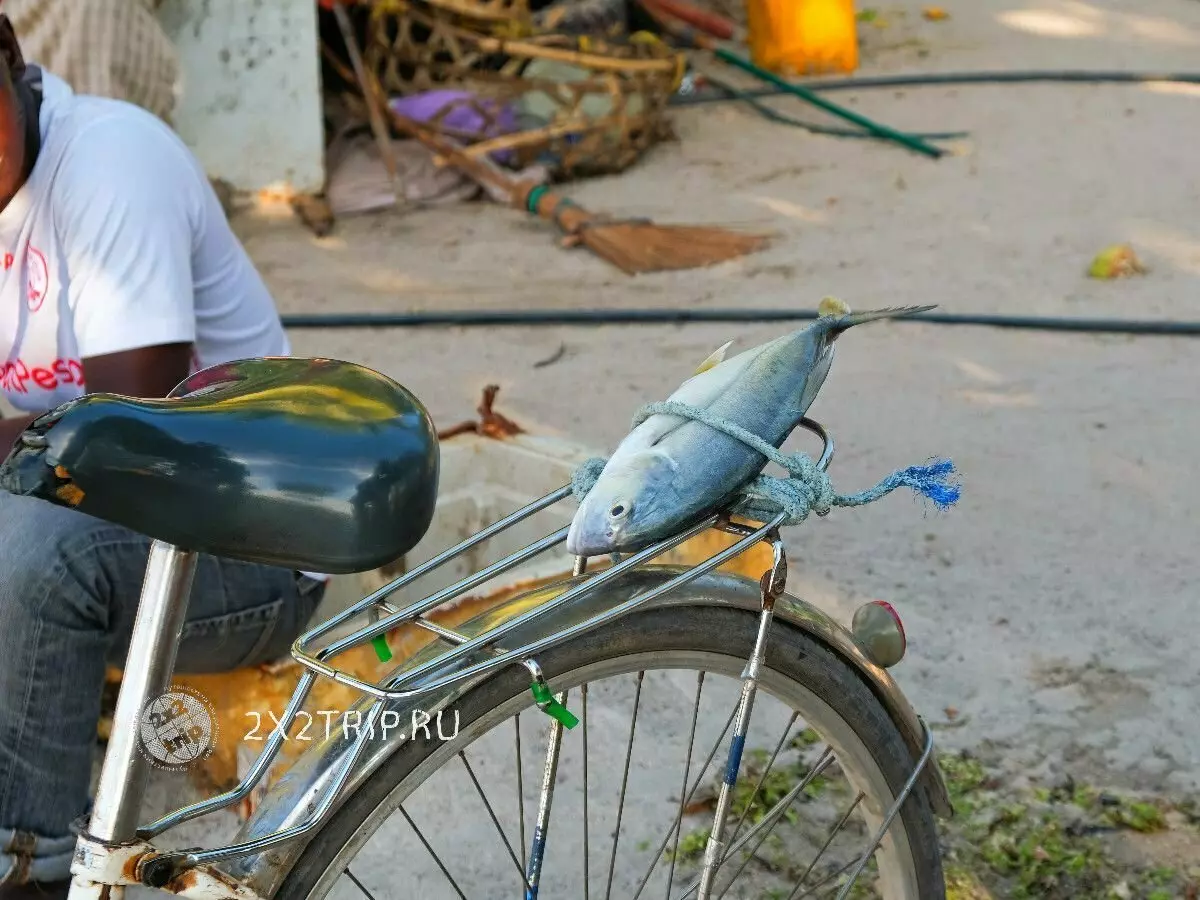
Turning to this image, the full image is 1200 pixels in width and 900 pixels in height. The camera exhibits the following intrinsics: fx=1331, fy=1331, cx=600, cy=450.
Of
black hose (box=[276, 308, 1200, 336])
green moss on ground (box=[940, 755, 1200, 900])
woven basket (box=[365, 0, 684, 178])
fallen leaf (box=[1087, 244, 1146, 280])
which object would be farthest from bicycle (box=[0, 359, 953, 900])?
woven basket (box=[365, 0, 684, 178])

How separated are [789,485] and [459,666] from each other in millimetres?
298

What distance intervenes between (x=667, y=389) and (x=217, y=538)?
253 cm

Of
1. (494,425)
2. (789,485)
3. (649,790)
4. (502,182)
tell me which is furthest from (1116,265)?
(789,485)

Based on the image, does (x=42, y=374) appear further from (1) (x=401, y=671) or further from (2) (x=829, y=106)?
(2) (x=829, y=106)

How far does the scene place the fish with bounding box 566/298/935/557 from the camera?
991 millimetres

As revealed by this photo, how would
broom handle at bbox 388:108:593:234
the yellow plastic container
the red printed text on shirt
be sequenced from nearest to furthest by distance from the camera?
the red printed text on shirt
broom handle at bbox 388:108:593:234
the yellow plastic container

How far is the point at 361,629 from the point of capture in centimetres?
100

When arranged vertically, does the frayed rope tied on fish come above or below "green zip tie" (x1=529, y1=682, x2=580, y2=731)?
above

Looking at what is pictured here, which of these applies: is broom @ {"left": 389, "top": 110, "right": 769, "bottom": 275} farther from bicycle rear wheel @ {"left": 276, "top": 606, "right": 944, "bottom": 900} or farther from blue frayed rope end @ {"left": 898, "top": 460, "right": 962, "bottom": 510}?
blue frayed rope end @ {"left": 898, "top": 460, "right": 962, "bottom": 510}

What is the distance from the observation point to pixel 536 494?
2.34 meters

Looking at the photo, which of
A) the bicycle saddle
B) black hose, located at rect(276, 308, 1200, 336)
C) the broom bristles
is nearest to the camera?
the bicycle saddle

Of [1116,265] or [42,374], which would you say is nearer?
[42,374]

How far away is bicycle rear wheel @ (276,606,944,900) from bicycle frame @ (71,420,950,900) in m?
0.03

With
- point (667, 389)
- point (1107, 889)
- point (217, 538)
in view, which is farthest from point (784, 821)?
point (667, 389)
